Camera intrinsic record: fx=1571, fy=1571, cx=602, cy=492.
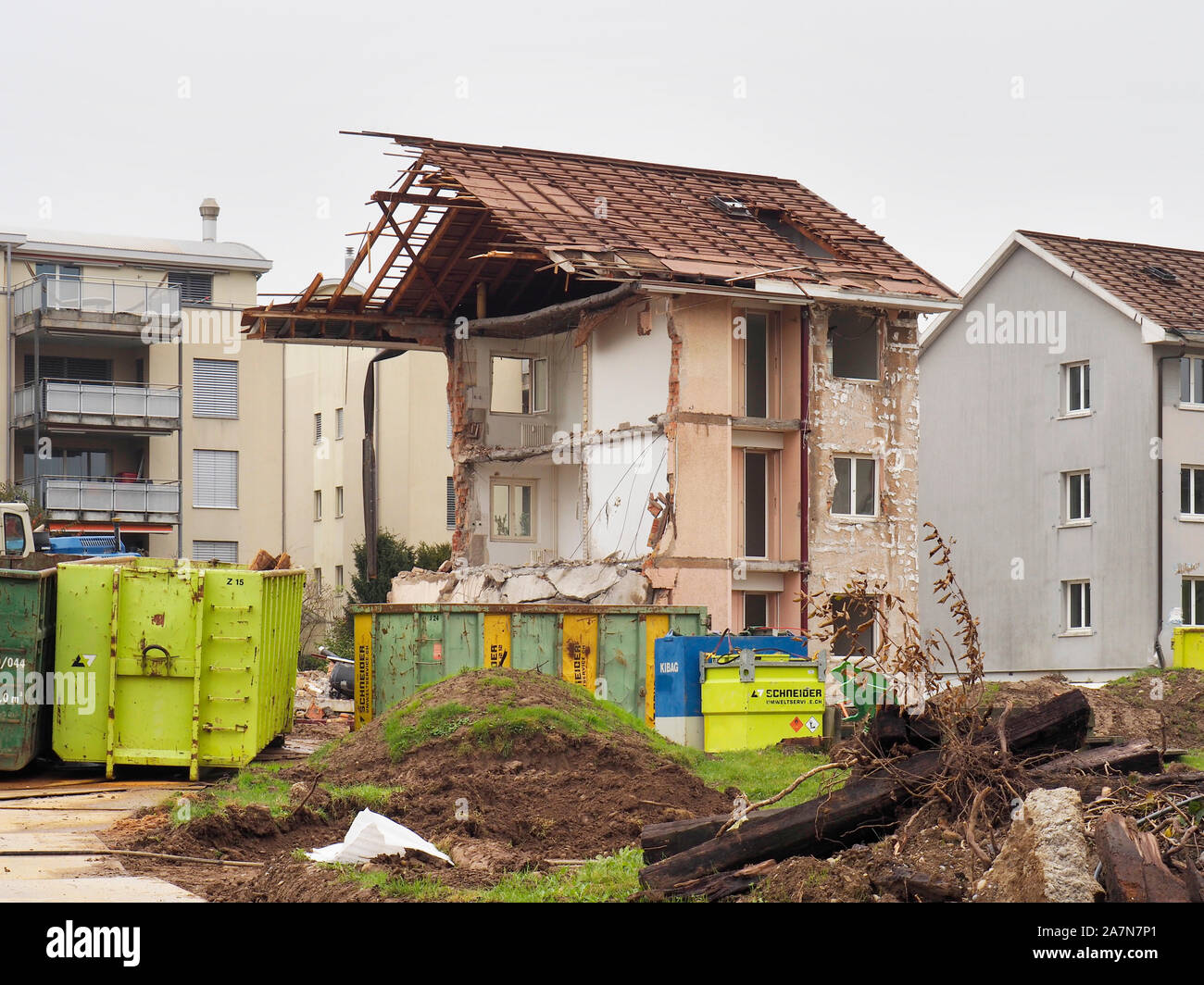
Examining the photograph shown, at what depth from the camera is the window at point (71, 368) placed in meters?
46.9

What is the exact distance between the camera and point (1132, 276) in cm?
3806

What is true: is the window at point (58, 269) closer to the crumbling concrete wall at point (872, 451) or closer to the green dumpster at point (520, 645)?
the crumbling concrete wall at point (872, 451)

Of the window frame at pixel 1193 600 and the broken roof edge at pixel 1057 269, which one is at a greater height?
the broken roof edge at pixel 1057 269

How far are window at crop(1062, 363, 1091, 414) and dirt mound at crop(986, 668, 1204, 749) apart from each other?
11338mm

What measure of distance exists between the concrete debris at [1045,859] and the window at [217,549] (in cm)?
4282

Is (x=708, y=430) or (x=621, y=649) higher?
(x=708, y=430)

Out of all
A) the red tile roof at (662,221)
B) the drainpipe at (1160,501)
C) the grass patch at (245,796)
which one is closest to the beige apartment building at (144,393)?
the red tile roof at (662,221)

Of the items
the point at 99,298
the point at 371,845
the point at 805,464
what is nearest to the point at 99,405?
the point at 99,298

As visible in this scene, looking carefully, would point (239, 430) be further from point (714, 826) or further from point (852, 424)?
point (714, 826)

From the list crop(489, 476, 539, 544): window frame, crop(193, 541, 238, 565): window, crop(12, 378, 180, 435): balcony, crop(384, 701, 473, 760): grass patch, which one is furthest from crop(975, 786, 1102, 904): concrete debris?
crop(193, 541, 238, 565): window

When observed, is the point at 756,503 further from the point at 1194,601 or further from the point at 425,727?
the point at 425,727

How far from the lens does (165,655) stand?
51.8 ft

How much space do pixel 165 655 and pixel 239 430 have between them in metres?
35.2
